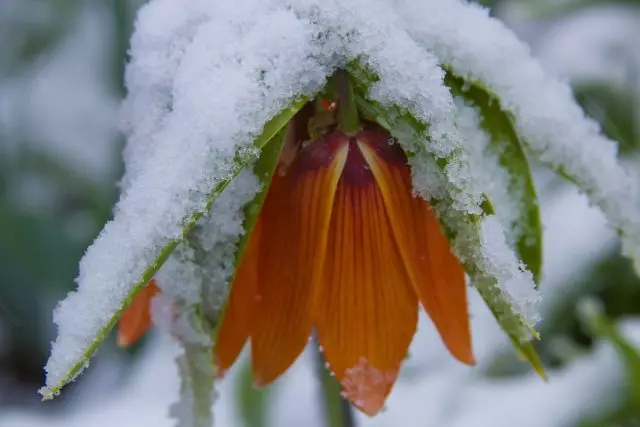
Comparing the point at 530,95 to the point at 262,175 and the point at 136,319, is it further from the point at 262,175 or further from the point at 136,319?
the point at 136,319

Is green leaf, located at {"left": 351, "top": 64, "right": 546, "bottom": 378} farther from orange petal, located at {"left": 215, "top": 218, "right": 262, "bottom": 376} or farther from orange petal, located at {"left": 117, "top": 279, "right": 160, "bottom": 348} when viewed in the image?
orange petal, located at {"left": 117, "top": 279, "right": 160, "bottom": 348}

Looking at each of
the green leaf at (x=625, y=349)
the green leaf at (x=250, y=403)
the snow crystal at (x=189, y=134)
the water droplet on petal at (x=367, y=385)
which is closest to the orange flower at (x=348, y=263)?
the water droplet on petal at (x=367, y=385)

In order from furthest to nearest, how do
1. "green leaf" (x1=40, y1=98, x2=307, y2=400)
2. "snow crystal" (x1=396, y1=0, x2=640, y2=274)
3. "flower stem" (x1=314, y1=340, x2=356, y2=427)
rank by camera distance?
"flower stem" (x1=314, y1=340, x2=356, y2=427) < "snow crystal" (x1=396, y1=0, x2=640, y2=274) < "green leaf" (x1=40, y1=98, x2=307, y2=400)

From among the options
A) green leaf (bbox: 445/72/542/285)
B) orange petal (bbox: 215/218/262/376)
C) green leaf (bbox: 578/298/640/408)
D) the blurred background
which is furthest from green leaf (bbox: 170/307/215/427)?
green leaf (bbox: 578/298/640/408)

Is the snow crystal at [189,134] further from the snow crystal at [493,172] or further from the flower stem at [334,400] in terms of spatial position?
the flower stem at [334,400]

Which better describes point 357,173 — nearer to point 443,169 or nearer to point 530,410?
point 443,169

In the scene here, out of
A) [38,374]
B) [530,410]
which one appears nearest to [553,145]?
[530,410]

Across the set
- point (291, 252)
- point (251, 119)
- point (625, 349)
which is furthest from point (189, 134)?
point (625, 349)
